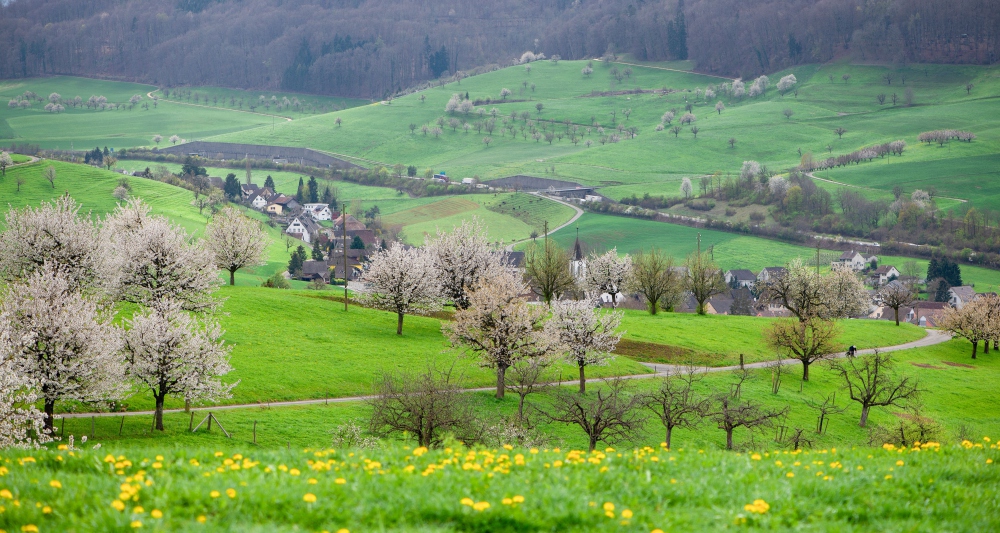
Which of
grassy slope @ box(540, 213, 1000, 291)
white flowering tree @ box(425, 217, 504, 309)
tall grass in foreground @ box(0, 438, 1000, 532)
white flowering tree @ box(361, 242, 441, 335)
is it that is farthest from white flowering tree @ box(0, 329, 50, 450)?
grassy slope @ box(540, 213, 1000, 291)

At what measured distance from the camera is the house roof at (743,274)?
17100 cm

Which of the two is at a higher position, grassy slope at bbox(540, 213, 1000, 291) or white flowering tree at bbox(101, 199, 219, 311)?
white flowering tree at bbox(101, 199, 219, 311)

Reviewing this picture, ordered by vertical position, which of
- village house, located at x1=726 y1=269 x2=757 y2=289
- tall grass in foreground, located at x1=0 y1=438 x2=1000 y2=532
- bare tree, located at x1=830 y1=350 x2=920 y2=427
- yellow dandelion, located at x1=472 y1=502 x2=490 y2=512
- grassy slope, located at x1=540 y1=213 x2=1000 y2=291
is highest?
yellow dandelion, located at x1=472 y1=502 x2=490 y2=512

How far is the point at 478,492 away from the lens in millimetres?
14000

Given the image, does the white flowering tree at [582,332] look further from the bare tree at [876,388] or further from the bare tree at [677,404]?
the bare tree at [876,388]

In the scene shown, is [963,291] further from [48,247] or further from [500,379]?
[48,247]

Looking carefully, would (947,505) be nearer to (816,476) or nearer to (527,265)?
(816,476)

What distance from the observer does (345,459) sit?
53.9ft

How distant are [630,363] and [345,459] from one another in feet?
191

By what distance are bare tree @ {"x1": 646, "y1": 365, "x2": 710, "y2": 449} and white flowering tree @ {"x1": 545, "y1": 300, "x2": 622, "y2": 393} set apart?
537 centimetres

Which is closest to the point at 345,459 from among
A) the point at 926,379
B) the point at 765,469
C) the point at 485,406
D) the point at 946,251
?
the point at 765,469

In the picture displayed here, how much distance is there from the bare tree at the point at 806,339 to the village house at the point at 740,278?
3641 inches

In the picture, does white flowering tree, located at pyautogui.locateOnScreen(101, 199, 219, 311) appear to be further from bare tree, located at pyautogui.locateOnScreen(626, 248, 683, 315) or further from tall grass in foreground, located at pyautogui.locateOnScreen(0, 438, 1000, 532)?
bare tree, located at pyautogui.locateOnScreen(626, 248, 683, 315)

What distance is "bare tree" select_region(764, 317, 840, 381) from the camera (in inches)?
2943
